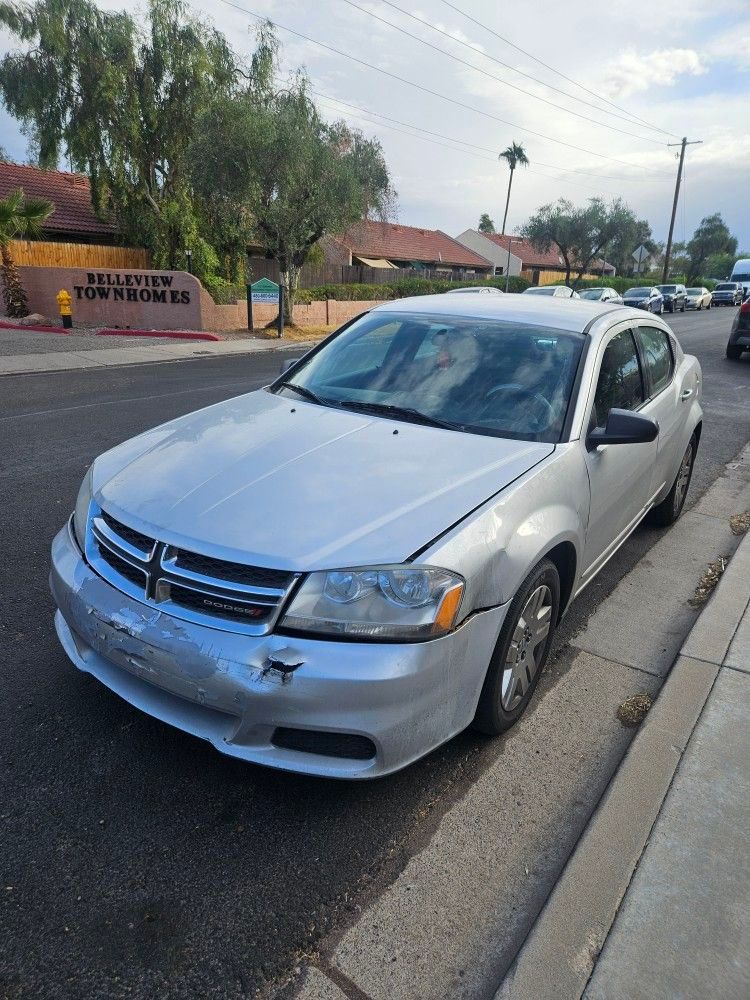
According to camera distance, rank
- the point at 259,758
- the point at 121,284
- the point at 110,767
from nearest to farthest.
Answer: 1. the point at 259,758
2. the point at 110,767
3. the point at 121,284

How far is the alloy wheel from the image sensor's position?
266 cm

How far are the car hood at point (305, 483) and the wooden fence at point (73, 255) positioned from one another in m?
19.3

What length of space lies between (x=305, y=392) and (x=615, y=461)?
5.21 feet

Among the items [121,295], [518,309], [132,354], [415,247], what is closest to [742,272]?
[415,247]

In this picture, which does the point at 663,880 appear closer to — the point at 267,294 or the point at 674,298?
the point at 267,294

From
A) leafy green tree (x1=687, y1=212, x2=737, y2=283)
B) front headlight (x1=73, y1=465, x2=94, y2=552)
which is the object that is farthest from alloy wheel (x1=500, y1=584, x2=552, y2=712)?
leafy green tree (x1=687, y1=212, x2=737, y2=283)

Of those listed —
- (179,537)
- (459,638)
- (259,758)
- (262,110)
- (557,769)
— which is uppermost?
(262,110)

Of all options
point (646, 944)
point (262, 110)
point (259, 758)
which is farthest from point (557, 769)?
point (262, 110)

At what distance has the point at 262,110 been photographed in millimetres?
19500

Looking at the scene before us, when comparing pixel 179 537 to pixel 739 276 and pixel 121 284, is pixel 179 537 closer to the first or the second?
pixel 121 284

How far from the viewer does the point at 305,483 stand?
8.38ft

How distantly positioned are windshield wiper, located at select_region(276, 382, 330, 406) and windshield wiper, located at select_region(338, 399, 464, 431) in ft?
0.37

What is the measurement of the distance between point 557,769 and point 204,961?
1.44 m

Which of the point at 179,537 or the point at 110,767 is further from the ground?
the point at 179,537
